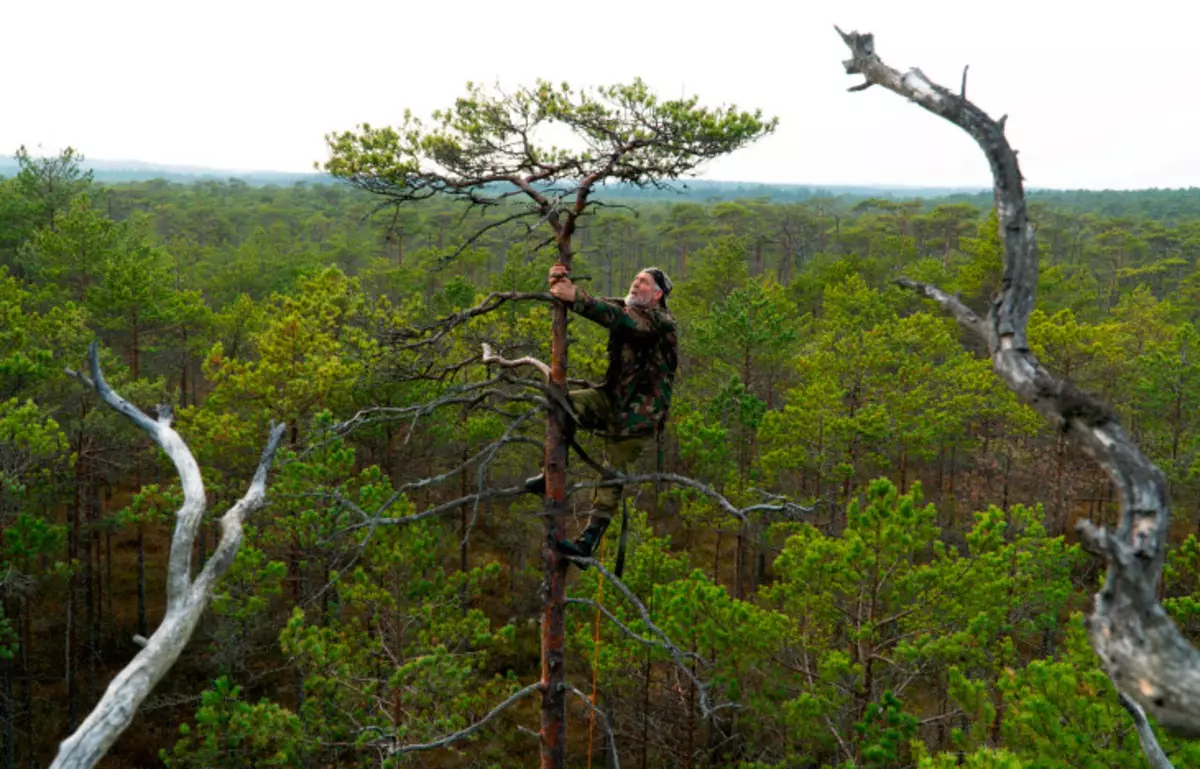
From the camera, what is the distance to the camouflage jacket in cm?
Result: 436

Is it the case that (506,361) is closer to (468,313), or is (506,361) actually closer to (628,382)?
(468,313)

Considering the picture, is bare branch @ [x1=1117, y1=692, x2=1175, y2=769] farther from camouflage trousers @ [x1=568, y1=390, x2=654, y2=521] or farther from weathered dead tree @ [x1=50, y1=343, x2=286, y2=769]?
weathered dead tree @ [x1=50, y1=343, x2=286, y2=769]

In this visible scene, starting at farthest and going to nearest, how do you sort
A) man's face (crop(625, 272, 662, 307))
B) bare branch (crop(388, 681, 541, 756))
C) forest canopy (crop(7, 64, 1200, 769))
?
forest canopy (crop(7, 64, 1200, 769)) → bare branch (crop(388, 681, 541, 756)) → man's face (crop(625, 272, 662, 307))

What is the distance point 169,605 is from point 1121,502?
394cm

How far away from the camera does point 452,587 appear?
10.9 meters

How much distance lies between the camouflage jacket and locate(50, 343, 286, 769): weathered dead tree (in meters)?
2.11

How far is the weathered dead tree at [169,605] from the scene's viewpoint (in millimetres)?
2916

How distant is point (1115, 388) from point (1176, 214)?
97.1 m

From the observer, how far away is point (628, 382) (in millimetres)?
4543

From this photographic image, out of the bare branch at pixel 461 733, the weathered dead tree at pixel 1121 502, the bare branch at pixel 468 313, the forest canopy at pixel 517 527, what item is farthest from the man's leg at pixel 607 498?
the weathered dead tree at pixel 1121 502

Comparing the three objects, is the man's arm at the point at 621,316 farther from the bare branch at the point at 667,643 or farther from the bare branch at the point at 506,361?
the bare branch at the point at 667,643

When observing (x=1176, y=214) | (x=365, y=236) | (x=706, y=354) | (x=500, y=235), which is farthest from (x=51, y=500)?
(x=1176, y=214)

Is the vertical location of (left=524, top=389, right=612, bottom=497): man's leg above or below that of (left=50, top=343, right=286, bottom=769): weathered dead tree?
above

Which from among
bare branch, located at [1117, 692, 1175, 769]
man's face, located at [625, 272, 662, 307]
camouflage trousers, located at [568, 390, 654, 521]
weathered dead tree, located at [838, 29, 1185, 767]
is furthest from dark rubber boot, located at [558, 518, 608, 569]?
weathered dead tree, located at [838, 29, 1185, 767]
